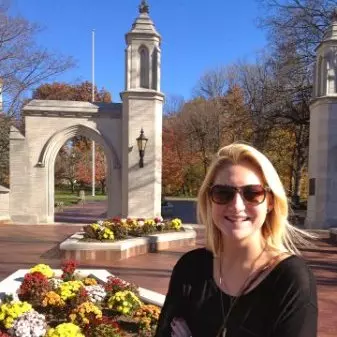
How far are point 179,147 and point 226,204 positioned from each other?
3756 cm

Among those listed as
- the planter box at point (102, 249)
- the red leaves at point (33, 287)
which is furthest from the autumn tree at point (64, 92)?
the red leaves at point (33, 287)

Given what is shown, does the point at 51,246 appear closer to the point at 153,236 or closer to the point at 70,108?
the point at 153,236

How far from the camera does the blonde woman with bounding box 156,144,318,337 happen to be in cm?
166

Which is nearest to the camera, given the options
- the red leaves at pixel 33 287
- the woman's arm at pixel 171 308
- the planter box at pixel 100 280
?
the woman's arm at pixel 171 308

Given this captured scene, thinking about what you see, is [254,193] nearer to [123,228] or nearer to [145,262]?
[145,262]

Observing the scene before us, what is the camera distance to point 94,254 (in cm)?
1016

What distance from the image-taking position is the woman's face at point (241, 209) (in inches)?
74.2

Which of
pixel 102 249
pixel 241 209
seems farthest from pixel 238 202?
pixel 102 249

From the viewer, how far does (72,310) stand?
16.6 ft

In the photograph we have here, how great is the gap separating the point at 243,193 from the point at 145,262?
28.0 feet

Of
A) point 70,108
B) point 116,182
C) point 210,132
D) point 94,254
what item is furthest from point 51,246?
point 210,132

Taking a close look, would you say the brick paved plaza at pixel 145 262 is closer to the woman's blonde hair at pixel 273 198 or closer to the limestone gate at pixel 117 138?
the limestone gate at pixel 117 138

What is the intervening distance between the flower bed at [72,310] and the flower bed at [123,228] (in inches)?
168

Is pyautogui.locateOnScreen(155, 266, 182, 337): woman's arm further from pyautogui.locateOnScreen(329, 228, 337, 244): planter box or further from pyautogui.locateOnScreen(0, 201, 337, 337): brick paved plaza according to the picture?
pyautogui.locateOnScreen(329, 228, 337, 244): planter box
